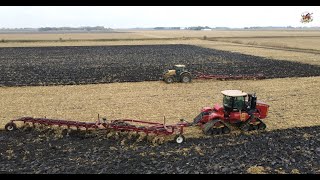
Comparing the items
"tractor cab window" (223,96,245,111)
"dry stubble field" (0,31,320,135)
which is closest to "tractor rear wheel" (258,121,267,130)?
"dry stubble field" (0,31,320,135)

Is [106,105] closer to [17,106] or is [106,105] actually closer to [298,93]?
[17,106]

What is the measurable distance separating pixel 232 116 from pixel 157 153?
392 cm

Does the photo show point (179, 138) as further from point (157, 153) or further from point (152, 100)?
point (152, 100)

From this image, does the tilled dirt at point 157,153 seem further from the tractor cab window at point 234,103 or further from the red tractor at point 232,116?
the tractor cab window at point 234,103

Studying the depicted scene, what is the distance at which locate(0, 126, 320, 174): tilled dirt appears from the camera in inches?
416

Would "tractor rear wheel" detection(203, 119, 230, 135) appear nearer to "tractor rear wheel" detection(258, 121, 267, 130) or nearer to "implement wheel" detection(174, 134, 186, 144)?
Result: "implement wheel" detection(174, 134, 186, 144)

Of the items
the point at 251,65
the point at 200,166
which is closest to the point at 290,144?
the point at 200,166

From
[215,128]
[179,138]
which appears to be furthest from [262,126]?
[179,138]

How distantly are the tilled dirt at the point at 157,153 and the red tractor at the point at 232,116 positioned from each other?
440 mm

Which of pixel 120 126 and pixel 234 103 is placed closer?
pixel 120 126

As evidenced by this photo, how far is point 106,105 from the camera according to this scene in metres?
18.7

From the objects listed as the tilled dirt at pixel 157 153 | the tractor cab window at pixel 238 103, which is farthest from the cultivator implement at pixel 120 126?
the tractor cab window at pixel 238 103

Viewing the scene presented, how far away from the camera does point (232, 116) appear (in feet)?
45.0

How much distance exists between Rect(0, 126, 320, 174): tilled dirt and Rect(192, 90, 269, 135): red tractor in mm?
440
